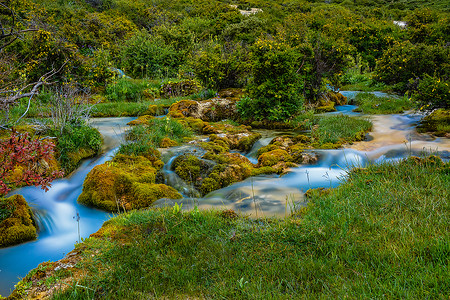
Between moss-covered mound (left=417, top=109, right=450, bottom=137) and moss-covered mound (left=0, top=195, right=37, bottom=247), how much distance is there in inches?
362

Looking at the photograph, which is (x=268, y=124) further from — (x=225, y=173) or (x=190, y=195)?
(x=190, y=195)

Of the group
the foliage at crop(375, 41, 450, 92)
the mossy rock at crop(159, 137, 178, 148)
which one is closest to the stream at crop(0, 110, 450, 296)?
the mossy rock at crop(159, 137, 178, 148)

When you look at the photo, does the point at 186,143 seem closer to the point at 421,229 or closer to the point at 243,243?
the point at 243,243

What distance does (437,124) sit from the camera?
329 inches

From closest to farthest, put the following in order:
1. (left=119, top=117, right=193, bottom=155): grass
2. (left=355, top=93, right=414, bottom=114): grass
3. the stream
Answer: the stream → (left=119, top=117, right=193, bottom=155): grass → (left=355, top=93, right=414, bottom=114): grass

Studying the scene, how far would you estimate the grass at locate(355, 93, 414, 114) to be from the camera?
11273 millimetres

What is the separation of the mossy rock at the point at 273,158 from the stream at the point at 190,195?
0.54 m

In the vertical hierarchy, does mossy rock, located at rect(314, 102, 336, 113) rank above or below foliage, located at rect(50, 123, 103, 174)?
below

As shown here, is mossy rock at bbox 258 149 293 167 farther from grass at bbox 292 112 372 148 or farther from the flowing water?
the flowing water

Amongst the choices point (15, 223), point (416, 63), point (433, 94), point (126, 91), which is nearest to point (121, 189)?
point (15, 223)

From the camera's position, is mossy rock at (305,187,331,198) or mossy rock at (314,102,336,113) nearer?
mossy rock at (305,187,331,198)

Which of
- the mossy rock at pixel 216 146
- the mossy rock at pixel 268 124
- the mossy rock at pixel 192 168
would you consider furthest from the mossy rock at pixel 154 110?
the mossy rock at pixel 192 168

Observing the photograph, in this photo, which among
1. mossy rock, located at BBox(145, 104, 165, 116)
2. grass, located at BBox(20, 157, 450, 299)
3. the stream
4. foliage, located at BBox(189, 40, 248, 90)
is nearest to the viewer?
grass, located at BBox(20, 157, 450, 299)

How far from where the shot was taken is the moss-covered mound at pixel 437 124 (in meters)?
7.76
